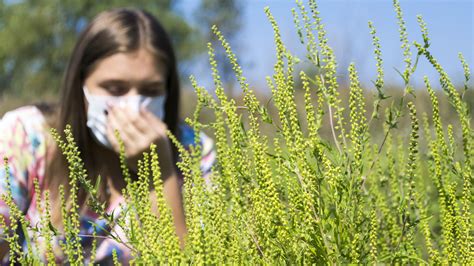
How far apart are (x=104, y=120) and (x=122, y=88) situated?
212 millimetres

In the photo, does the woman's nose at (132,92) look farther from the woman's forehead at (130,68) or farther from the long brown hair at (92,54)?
the long brown hair at (92,54)

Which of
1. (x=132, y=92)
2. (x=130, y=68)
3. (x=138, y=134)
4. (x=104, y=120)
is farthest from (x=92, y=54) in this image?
(x=138, y=134)

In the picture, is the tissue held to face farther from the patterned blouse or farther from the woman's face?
the patterned blouse

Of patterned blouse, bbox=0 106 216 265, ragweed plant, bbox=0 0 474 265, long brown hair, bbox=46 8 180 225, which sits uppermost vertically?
ragweed plant, bbox=0 0 474 265

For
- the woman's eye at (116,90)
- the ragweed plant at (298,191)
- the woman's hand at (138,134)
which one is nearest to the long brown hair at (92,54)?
the woman's eye at (116,90)

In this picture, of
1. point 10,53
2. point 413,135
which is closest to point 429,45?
point 413,135

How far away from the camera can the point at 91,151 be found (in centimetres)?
354

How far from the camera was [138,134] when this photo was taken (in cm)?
298

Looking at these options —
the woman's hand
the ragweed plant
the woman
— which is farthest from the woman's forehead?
the ragweed plant

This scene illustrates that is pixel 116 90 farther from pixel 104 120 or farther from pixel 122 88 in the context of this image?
pixel 104 120

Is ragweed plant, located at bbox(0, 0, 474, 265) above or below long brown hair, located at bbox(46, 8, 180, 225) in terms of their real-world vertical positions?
above

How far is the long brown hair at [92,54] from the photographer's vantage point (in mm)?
3430

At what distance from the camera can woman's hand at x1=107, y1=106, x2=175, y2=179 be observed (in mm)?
2963

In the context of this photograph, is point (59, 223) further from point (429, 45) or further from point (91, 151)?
point (429, 45)
